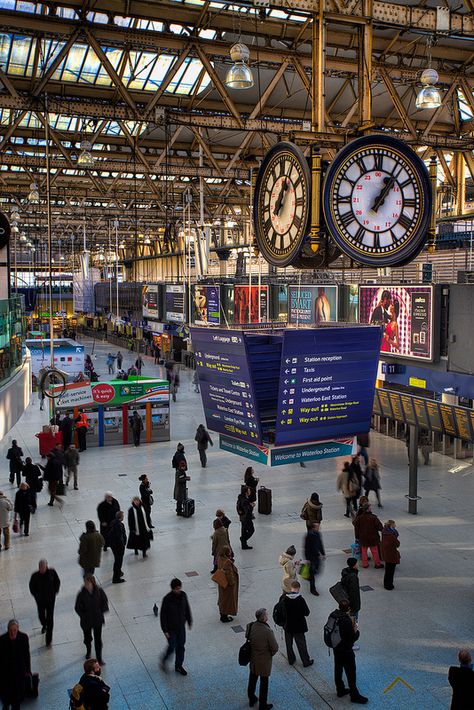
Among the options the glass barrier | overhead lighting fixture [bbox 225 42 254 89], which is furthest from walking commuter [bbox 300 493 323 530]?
overhead lighting fixture [bbox 225 42 254 89]

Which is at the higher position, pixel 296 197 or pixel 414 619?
pixel 296 197

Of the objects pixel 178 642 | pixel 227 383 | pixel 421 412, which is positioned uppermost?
pixel 227 383

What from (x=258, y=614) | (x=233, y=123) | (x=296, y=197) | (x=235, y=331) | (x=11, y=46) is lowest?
(x=258, y=614)

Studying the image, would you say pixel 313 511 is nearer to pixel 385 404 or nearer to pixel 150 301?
pixel 385 404

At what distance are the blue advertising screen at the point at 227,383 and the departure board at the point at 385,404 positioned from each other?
12.6 metres

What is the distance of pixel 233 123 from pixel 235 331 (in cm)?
1447

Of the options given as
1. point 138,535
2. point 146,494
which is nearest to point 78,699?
point 138,535

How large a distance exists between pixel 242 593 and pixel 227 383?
532 centimetres

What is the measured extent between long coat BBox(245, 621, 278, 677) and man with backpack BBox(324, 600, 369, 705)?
66 centimetres

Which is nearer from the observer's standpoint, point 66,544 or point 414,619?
point 414,619

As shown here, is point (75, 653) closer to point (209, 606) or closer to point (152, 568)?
point (209, 606)

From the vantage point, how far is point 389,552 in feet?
34.6

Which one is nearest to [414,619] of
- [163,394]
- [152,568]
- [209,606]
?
[209,606]

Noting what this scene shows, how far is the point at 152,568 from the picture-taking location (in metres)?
11.6
